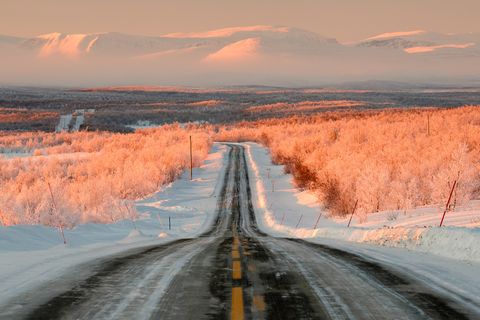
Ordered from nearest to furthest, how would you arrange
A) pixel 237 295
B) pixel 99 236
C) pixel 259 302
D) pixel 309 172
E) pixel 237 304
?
pixel 237 304 < pixel 259 302 < pixel 237 295 < pixel 99 236 < pixel 309 172

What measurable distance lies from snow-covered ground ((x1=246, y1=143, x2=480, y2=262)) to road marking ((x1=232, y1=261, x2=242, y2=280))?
4580 mm

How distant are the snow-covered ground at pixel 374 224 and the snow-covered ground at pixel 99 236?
4.30 meters

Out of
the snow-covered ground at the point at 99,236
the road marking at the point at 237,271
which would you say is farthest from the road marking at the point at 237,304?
the snow-covered ground at the point at 99,236

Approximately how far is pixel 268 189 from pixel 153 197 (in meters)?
9.96

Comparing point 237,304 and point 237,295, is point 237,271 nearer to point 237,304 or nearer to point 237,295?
point 237,295

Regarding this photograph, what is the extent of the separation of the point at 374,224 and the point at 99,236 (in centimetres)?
1084

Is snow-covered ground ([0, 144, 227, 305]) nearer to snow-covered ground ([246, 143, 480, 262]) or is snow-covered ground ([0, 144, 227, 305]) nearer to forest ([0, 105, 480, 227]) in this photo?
forest ([0, 105, 480, 227])

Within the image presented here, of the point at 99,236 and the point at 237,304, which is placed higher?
the point at 237,304

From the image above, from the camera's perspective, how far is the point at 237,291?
303 inches

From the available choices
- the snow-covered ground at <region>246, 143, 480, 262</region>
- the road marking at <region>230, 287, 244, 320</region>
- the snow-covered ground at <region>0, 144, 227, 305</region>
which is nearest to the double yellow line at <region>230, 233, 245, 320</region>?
the road marking at <region>230, 287, 244, 320</region>

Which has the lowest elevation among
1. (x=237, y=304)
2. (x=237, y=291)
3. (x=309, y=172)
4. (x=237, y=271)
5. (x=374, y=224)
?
(x=309, y=172)

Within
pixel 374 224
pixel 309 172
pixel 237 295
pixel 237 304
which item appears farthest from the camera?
pixel 309 172

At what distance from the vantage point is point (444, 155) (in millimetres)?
30031

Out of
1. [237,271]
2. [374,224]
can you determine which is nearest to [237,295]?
[237,271]
